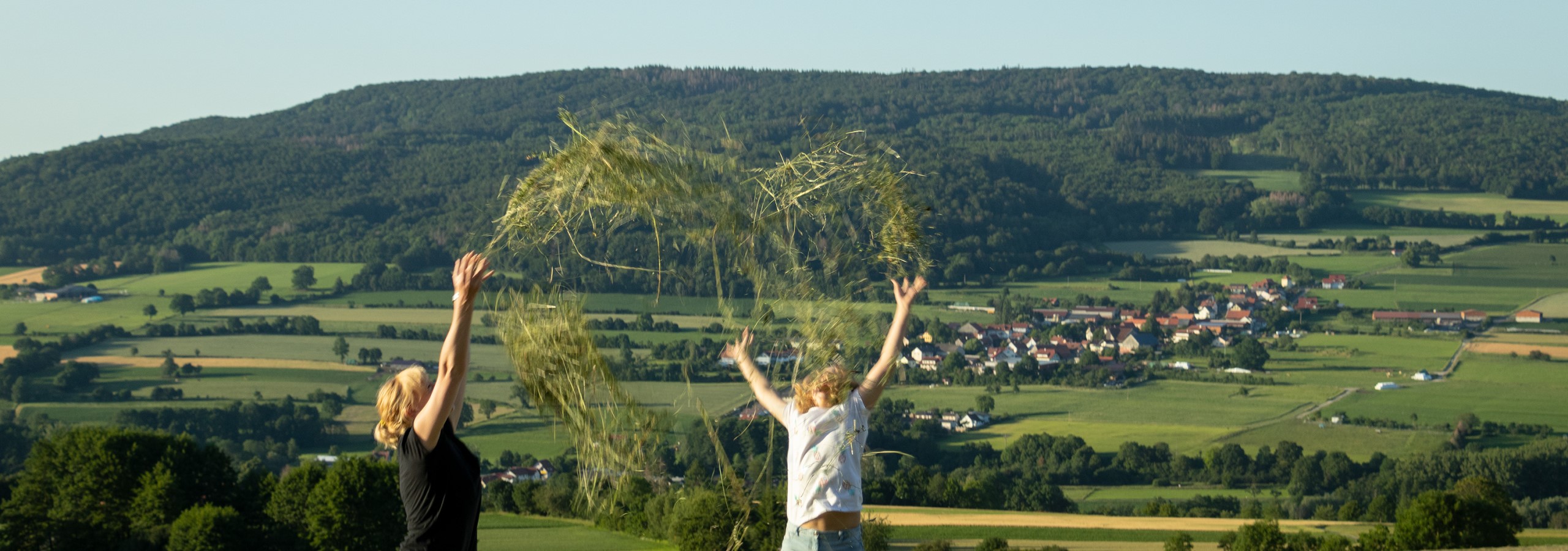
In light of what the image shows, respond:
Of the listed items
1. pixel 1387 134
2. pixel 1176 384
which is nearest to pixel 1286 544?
pixel 1176 384

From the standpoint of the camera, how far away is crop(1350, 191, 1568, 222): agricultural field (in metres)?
87.2

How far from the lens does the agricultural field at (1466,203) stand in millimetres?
87188

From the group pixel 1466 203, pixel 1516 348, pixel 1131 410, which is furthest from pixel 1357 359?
pixel 1466 203

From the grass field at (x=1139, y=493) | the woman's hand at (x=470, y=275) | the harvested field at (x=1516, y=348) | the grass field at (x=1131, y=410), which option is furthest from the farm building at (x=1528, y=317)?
the woman's hand at (x=470, y=275)

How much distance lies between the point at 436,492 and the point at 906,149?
60.6m

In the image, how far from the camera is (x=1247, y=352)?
206 ft

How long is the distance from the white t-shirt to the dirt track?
64.3 m

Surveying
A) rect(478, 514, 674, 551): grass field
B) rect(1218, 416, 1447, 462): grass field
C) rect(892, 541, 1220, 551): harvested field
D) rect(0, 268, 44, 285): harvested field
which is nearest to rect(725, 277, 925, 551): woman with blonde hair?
rect(478, 514, 674, 551): grass field

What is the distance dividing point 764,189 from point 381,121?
132 m

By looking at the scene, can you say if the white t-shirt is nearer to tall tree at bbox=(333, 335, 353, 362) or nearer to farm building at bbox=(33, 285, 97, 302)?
tall tree at bbox=(333, 335, 353, 362)

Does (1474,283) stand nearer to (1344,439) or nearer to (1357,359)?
(1357,359)

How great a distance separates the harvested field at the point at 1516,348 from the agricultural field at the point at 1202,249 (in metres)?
24.6

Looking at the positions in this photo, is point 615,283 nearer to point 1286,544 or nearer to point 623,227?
point 623,227

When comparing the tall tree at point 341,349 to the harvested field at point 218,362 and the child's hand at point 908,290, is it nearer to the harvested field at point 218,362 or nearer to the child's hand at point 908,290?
the harvested field at point 218,362
